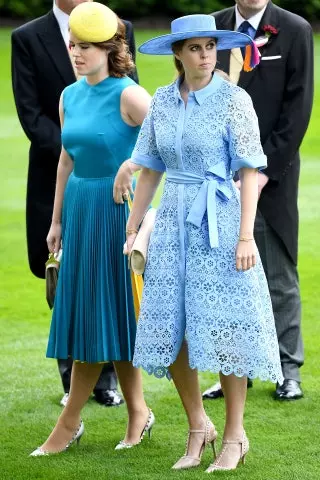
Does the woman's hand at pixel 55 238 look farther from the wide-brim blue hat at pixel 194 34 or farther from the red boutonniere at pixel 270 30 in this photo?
the red boutonniere at pixel 270 30

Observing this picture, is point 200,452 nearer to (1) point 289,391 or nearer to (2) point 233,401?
(2) point 233,401

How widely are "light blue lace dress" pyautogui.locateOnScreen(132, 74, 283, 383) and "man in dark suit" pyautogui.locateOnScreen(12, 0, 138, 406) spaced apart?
1369 mm

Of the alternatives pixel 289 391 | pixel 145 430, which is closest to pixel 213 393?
pixel 289 391

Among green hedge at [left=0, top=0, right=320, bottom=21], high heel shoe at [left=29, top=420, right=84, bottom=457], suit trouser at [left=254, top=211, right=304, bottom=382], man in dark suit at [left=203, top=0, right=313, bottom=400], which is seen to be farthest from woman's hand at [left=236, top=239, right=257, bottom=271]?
green hedge at [left=0, top=0, right=320, bottom=21]

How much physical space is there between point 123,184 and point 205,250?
60 centimetres

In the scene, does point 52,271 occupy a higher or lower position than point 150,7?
higher

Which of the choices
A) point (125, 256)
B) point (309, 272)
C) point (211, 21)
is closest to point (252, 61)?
point (211, 21)

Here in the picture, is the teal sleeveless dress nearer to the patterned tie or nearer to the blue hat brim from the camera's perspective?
the blue hat brim

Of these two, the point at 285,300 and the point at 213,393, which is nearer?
the point at 213,393

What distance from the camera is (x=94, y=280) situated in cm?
591

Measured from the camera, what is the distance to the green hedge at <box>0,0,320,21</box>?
98.7 ft

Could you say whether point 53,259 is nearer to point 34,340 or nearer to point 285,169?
point 285,169

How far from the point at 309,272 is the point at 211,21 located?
470 cm

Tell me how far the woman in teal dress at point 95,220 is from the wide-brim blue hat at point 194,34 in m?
0.36
